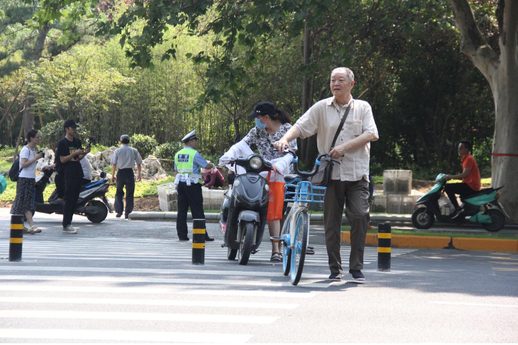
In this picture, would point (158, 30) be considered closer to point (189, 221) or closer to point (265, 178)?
point (189, 221)

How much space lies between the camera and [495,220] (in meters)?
19.5

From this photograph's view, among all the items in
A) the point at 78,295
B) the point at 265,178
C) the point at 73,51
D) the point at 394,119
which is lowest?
the point at 78,295

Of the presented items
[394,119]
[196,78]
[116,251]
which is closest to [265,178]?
[116,251]

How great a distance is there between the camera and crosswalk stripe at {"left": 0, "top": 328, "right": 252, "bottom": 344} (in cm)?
688

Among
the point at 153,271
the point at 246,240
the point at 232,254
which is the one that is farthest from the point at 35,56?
the point at 153,271

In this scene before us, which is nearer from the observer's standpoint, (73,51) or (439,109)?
(439,109)

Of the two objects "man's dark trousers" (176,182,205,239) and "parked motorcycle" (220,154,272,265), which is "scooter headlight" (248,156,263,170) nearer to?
"parked motorcycle" (220,154,272,265)

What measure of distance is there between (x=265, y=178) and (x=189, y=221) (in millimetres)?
11021

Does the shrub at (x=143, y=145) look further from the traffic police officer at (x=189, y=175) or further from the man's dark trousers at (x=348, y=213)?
the man's dark trousers at (x=348, y=213)

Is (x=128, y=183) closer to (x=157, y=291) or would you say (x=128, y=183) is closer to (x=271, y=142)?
(x=271, y=142)

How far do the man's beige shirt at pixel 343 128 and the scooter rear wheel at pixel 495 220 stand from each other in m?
9.85

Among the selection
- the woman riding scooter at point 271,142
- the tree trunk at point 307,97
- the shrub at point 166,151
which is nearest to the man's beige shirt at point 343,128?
the woman riding scooter at point 271,142

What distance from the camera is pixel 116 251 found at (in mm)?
14523

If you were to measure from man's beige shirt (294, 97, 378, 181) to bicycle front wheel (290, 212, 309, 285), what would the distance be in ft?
1.80
